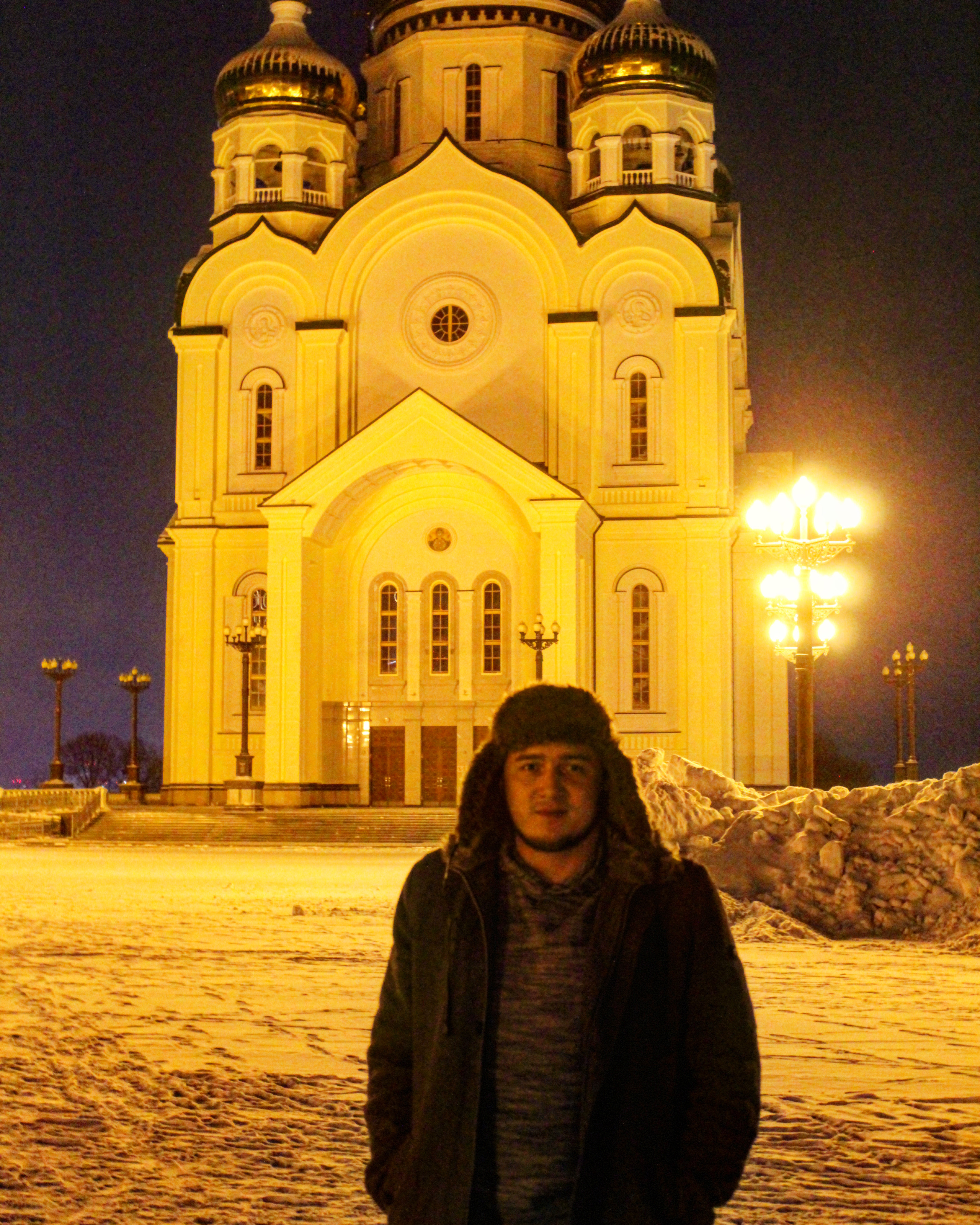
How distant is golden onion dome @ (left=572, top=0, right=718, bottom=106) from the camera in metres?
40.6

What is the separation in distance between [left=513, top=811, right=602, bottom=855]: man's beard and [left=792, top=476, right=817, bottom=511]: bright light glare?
14.5 meters

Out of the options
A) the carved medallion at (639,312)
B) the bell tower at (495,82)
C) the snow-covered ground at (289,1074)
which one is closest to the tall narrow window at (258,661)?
the carved medallion at (639,312)

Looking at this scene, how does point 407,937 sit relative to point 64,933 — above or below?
above

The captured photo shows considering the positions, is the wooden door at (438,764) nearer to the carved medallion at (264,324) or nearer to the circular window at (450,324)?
the circular window at (450,324)

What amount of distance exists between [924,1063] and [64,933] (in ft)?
27.2

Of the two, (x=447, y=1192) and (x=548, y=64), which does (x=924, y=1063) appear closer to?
(x=447, y=1192)

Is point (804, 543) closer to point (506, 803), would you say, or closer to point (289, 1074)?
point (289, 1074)

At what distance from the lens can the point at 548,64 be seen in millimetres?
43469

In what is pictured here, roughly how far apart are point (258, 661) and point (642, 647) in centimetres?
878

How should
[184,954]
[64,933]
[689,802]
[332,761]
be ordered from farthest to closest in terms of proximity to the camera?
[332,761] < [689,802] < [64,933] < [184,954]

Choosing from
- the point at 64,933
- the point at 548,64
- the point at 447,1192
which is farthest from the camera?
the point at 548,64

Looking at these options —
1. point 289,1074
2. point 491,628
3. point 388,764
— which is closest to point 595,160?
point 491,628

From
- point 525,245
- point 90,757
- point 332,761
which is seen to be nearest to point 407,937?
point 332,761

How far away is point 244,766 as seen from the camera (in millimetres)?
36875
